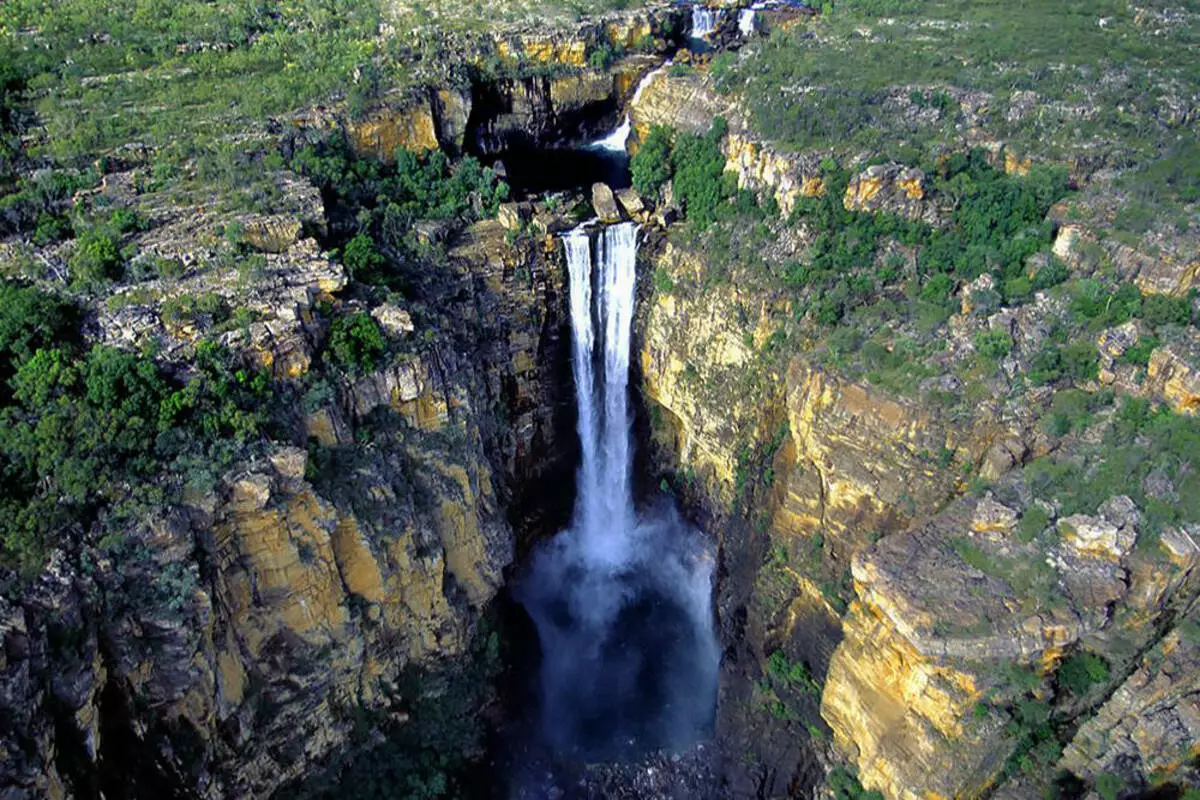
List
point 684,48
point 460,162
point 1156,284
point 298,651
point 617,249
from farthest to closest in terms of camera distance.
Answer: point 684,48 < point 460,162 < point 617,249 < point 1156,284 < point 298,651

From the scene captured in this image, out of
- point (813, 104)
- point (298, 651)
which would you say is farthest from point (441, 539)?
point (813, 104)

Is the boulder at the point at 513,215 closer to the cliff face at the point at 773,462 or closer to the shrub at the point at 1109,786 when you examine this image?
the cliff face at the point at 773,462

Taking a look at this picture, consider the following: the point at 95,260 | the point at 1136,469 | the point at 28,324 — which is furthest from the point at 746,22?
the point at 28,324

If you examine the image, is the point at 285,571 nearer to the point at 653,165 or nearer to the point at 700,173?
the point at 700,173

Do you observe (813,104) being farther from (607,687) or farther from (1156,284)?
(607,687)

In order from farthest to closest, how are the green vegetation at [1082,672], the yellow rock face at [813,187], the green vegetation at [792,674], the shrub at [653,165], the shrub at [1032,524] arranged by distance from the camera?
1. the shrub at [653,165]
2. the yellow rock face at [813,187]
3. the green vegetation at [792,674]
4. the shrub at [1032,524]
5. the green vegetation at [1082,672]

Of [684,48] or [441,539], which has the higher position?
[684,48]

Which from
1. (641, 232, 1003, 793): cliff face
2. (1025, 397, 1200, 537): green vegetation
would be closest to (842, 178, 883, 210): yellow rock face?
(641, 232, 1003, 793): cliff face

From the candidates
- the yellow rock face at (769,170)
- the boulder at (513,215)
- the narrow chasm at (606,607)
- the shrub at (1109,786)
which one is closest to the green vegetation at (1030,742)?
the shrub at (1109,786)

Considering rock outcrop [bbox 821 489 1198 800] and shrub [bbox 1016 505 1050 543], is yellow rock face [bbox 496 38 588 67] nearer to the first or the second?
rock outcrop [bbox 821 489 1198 800]
